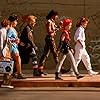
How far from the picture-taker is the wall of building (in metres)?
13.6

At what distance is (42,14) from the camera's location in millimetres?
13641

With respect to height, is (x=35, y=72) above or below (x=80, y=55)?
below

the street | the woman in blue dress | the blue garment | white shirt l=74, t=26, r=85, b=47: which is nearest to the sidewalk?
the street

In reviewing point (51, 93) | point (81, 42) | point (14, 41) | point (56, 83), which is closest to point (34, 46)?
point (14, 41)

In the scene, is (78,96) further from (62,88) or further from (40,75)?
(40,75)

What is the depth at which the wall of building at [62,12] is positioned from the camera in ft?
44.5

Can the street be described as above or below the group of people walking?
below

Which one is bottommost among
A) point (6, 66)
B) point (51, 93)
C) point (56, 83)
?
point (51, 93)

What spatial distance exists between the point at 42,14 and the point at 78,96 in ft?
14.6

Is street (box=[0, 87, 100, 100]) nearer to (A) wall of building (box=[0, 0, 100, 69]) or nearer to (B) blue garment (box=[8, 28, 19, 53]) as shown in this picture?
(B) blue garment (box=[8, 28, 19, 53])

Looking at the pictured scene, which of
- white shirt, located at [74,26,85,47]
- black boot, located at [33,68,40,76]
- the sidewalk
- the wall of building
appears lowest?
the sidewalk

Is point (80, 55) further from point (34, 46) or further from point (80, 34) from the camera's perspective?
point (34, 46)

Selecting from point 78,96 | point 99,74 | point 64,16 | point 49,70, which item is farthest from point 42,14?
point 78,96

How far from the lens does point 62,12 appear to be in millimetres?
13609
